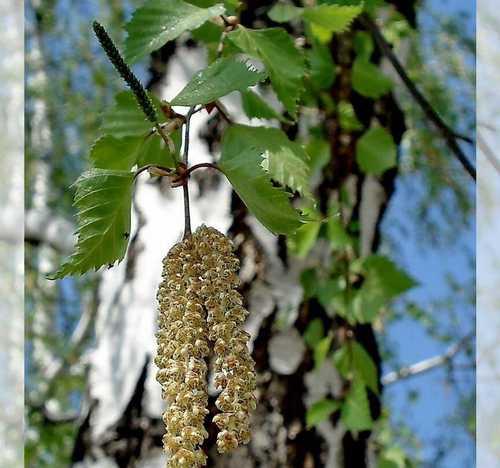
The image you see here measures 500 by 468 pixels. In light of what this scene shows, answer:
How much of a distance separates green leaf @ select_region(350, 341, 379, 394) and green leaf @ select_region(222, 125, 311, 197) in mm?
404

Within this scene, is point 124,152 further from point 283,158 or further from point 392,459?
point 392,459

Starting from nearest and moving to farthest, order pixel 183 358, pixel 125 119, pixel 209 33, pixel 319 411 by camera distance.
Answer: pixel 183 358, pixel 125 119, pixel 209 33, pixel 319 411

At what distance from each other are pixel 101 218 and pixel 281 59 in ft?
0.44

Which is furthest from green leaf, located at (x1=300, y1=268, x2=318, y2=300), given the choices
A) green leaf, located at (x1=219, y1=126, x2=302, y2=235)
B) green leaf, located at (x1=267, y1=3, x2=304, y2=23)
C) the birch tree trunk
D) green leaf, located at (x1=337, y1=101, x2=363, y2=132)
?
green leaf, located at (x1=219, y1=126, x2=302, y2=235)

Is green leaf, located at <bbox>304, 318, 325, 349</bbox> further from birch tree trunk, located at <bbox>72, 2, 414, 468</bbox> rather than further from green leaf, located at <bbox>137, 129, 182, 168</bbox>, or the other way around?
green leaf, located at <bbox>137, 129, 182, 168</bbox>

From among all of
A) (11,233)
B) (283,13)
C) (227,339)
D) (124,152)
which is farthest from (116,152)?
(11,233)

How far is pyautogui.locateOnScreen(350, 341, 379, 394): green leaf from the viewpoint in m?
0.77

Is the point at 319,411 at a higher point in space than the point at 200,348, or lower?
lower

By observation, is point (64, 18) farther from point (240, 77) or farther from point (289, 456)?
point (240, 77)

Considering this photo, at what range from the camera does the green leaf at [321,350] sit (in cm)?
75

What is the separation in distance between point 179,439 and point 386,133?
573mm

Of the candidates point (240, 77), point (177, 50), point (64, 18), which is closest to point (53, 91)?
point (64, 18)

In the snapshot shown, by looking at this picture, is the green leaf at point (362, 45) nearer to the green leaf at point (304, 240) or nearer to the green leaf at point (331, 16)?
the green leaf at point (304, 240)

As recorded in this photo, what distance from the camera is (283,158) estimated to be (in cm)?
38
